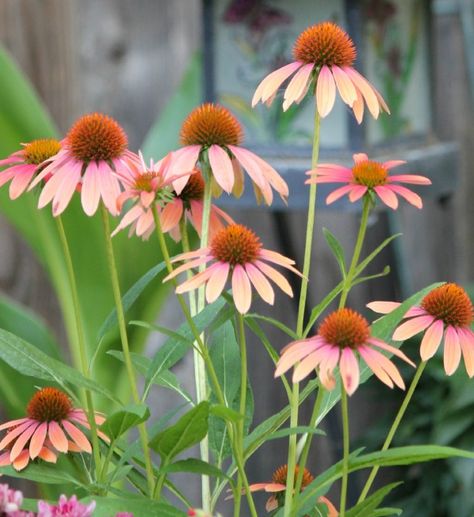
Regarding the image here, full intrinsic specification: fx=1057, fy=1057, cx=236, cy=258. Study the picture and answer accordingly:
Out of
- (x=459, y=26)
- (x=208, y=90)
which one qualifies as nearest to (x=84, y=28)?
(x=208, y=90)

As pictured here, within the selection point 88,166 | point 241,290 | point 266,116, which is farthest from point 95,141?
point 266,116

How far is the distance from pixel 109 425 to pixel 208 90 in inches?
39.5

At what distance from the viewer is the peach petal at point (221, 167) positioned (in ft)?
1.91

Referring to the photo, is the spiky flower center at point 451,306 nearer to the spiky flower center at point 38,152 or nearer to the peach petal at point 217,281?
the peach petal at point 217,281

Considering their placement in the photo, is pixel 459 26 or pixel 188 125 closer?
pixel 188 125

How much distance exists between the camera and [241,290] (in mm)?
535

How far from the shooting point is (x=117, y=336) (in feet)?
4.60

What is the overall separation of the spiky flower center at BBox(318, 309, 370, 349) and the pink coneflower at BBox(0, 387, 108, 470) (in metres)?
0.17

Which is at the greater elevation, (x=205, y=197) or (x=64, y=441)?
(x=205, y=197)

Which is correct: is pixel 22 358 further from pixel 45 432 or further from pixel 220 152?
pixel 220 152

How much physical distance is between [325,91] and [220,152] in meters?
0.07

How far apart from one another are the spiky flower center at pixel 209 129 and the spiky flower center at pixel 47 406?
0.55ft

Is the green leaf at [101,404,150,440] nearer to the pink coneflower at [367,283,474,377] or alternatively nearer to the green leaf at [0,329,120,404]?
the green leaf at [0,329,120,404]

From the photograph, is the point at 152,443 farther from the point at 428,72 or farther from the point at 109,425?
the point at 428,72
